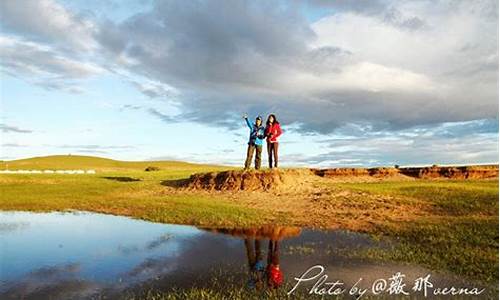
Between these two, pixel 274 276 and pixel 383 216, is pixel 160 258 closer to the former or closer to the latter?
pixel 274 276

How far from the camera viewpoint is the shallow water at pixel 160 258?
456 inches

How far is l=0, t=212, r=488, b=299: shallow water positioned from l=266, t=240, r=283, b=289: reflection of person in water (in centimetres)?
6

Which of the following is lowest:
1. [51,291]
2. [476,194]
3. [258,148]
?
[51,291]

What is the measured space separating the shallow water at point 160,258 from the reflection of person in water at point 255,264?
3 cm

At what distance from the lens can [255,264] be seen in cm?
1350

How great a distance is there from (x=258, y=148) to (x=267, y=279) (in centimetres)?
2060

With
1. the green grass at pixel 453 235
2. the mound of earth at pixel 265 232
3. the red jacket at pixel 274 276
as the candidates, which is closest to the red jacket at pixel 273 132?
the green grass at pixel 453 235

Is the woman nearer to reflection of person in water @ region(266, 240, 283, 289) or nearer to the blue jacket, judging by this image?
the blue jacket

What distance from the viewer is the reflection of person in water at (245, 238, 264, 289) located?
11424 mm

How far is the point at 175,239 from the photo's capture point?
17750 mm

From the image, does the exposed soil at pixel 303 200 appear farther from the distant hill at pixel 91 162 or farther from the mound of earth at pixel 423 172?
the distant hill at pixel 91 162

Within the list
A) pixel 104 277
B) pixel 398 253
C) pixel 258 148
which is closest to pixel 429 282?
pixel 398 253

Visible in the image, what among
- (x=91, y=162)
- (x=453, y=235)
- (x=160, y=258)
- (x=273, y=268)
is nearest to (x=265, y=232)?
(x=160, y=258)

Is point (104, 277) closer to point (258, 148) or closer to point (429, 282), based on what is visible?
point (429, 282)
